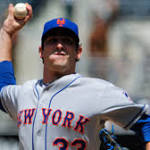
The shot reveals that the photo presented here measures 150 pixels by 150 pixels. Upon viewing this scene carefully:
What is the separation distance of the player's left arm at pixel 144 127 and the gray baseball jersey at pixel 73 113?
32 millimetres

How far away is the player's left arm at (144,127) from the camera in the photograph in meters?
2.30

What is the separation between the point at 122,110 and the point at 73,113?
0.27 metres

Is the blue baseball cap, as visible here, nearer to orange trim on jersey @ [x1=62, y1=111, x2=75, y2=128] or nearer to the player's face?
the player's face

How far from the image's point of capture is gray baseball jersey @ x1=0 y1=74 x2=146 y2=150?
2.38m

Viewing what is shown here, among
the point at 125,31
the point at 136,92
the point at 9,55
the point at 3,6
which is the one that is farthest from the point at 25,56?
the point at 9,55

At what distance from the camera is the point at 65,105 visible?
2.46 m

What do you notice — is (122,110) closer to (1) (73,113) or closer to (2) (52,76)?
(1) (73,113)

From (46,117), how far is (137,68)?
6045 mm

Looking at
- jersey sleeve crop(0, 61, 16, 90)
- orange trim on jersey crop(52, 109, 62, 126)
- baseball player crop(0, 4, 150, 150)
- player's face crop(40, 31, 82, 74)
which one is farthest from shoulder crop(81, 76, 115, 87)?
jersey sleeve crop(0, 61, 16, 90)

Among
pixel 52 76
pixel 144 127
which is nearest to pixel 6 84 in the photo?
pixel 52 76

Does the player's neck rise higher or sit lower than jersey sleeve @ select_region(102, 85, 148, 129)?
higher

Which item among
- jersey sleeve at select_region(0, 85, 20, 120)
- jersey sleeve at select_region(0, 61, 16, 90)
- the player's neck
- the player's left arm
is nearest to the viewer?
the player's left arm

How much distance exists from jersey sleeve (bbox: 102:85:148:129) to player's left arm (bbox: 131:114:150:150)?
1.1 inches

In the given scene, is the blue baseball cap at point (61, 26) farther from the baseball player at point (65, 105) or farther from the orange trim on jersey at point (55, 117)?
the orange trim on jersey at point (55, 117)
